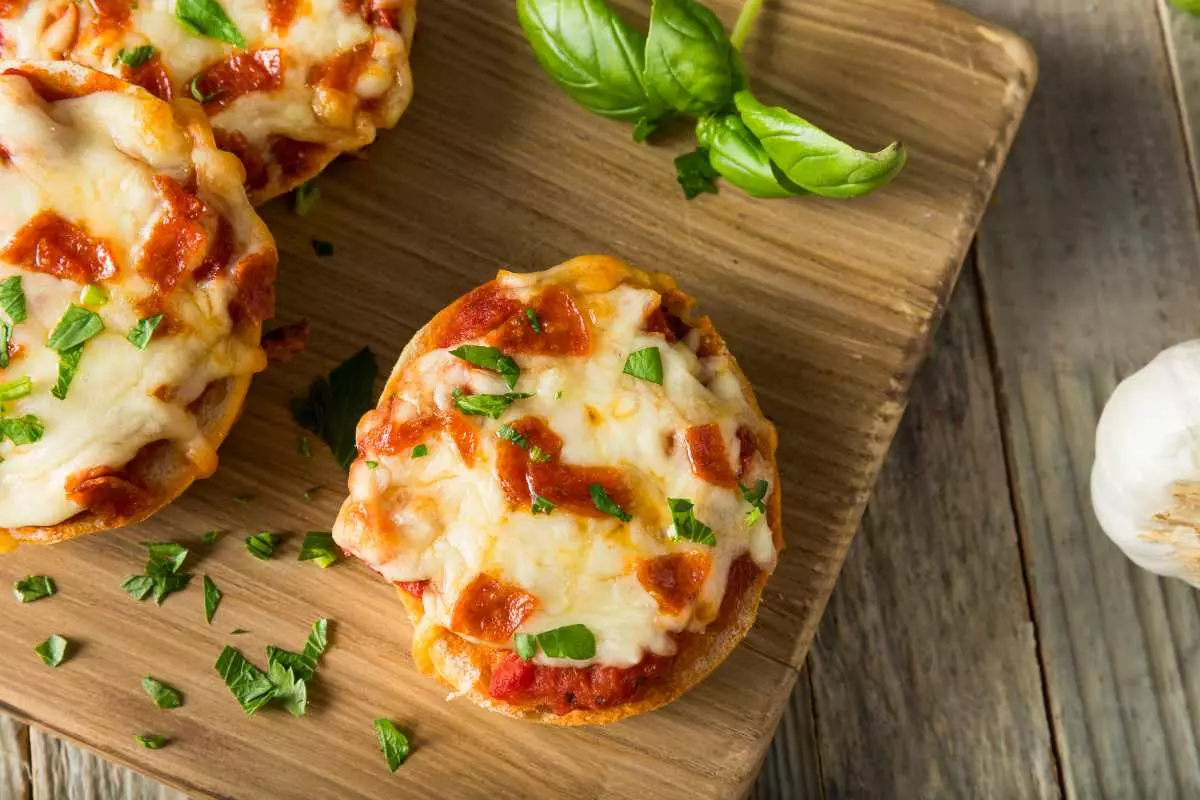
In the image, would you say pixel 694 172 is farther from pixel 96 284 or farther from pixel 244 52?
pixel 96 284

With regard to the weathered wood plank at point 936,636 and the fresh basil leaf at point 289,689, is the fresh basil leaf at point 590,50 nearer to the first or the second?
the weathered wood plank at point 936,636

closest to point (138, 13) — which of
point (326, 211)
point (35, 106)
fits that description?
point (35, 106)

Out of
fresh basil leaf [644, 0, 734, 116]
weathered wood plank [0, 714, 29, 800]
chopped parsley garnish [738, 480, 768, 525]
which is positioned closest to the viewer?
chopped parsley garnish [738, 480, 768, 525]

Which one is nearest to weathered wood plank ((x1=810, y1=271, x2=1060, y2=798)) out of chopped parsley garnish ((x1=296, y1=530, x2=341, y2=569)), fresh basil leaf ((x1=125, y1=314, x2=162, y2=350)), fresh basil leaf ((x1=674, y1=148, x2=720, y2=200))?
fresh basil leaf ((x1=674, y1=148, x2=720, y2=200))

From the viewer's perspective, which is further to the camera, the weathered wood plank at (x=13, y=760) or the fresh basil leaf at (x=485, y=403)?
the weathered wood plank at (x=13, y=760)

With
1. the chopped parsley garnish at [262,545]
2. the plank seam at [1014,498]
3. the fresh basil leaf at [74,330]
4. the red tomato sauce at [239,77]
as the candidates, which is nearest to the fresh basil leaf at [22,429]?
the fresh basil leaf at [74,330]

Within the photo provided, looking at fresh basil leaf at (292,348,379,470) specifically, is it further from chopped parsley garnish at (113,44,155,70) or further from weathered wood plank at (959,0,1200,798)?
weathered wood plank at (959,0,1200,798)

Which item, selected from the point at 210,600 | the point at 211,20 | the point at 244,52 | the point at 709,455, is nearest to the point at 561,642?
the point at 709,455
